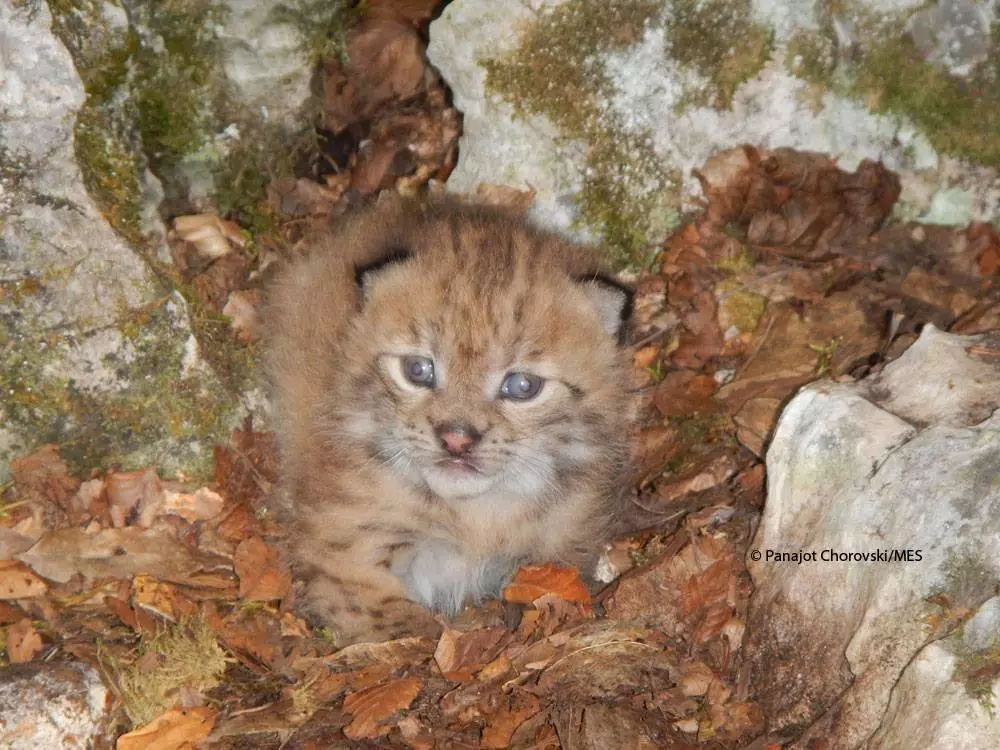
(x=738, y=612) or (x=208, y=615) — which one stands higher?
(x=738, y=612)

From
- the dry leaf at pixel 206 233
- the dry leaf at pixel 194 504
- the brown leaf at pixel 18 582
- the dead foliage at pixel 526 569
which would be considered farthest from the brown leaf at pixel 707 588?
the dry leaf at pixel 206 233

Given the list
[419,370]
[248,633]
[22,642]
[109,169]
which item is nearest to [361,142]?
[109,169]

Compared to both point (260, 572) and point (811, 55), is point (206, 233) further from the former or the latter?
point (811, 55)

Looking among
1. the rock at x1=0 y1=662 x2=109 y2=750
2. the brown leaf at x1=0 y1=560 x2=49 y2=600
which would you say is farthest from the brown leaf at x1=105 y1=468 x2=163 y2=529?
the rock at x1=0 y1=662 x2=109 y2=750

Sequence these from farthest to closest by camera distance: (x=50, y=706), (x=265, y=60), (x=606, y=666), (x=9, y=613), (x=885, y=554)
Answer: (x=265, y=60) < (x=9, y=613) < (x=606, y=666) < (x=50, y=706) < (x=885, y=554)

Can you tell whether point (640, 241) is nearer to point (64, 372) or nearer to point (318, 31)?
point (318, 31)

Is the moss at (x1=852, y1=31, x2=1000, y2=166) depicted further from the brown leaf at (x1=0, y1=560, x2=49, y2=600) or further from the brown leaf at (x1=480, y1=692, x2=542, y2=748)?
the brown leaf at (x1=0, y1=560, x2=49, y2=600)

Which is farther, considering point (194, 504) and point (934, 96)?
point (934, 96)

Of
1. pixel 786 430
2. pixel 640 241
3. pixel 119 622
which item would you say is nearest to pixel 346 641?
pixel 119 622
